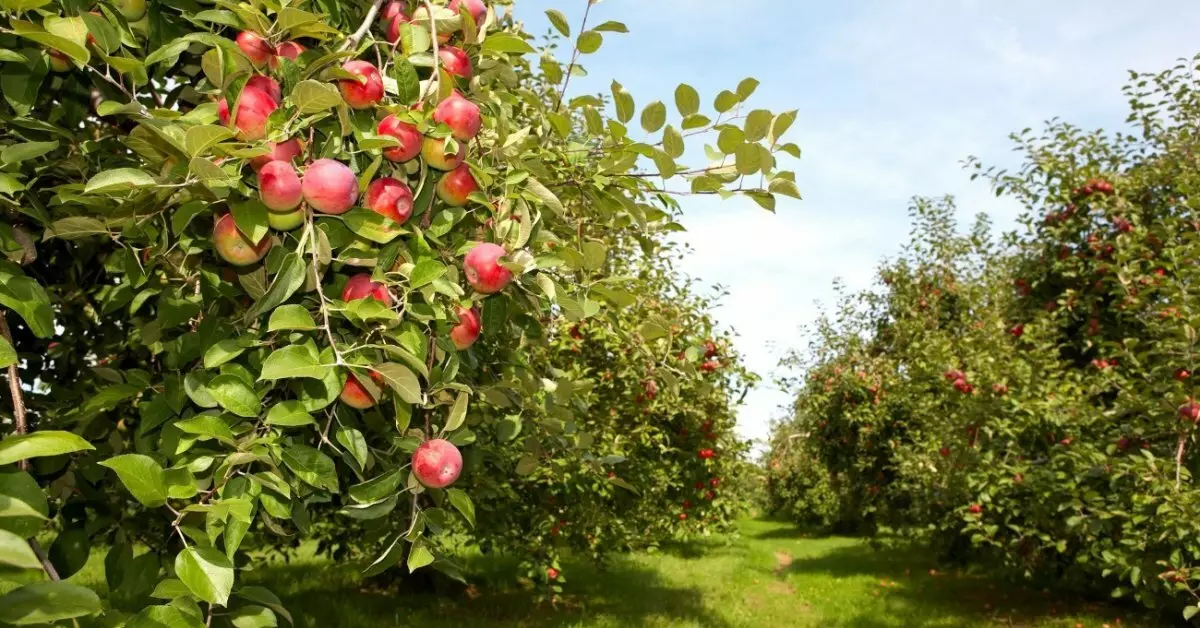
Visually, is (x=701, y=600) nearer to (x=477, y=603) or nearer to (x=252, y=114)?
(x=477, y=603)

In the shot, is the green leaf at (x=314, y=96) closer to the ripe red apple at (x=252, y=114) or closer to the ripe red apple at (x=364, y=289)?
the ripe red apple at (x=252, y=114)

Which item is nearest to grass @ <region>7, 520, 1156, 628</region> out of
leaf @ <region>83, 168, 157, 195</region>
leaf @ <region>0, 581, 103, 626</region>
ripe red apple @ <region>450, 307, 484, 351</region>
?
ripe red apple @ <region>450, 307, 484, 351</region>

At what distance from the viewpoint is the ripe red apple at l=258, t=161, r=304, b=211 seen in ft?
4.57

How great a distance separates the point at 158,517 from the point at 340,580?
7714 millimetres

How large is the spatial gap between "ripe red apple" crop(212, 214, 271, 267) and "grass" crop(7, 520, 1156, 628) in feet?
17.6

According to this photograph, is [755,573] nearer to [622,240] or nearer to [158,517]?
[622,240]

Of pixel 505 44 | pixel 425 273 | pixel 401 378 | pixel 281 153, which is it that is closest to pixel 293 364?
pixel 401 378

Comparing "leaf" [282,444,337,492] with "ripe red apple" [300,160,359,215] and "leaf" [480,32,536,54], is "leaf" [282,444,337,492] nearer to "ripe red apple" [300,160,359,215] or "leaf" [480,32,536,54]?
"ripe red apple" [300,160,359,215]

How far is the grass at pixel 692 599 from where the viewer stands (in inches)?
311

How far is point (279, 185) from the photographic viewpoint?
1.39 m

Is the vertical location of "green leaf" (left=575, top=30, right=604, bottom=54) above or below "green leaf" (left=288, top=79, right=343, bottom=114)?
above

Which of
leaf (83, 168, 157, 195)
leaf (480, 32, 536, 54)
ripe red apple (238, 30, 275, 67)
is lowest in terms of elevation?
leaf (83, 168, 157, 195)

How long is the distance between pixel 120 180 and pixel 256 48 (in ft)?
1.49

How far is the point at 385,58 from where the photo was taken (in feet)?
6.40
